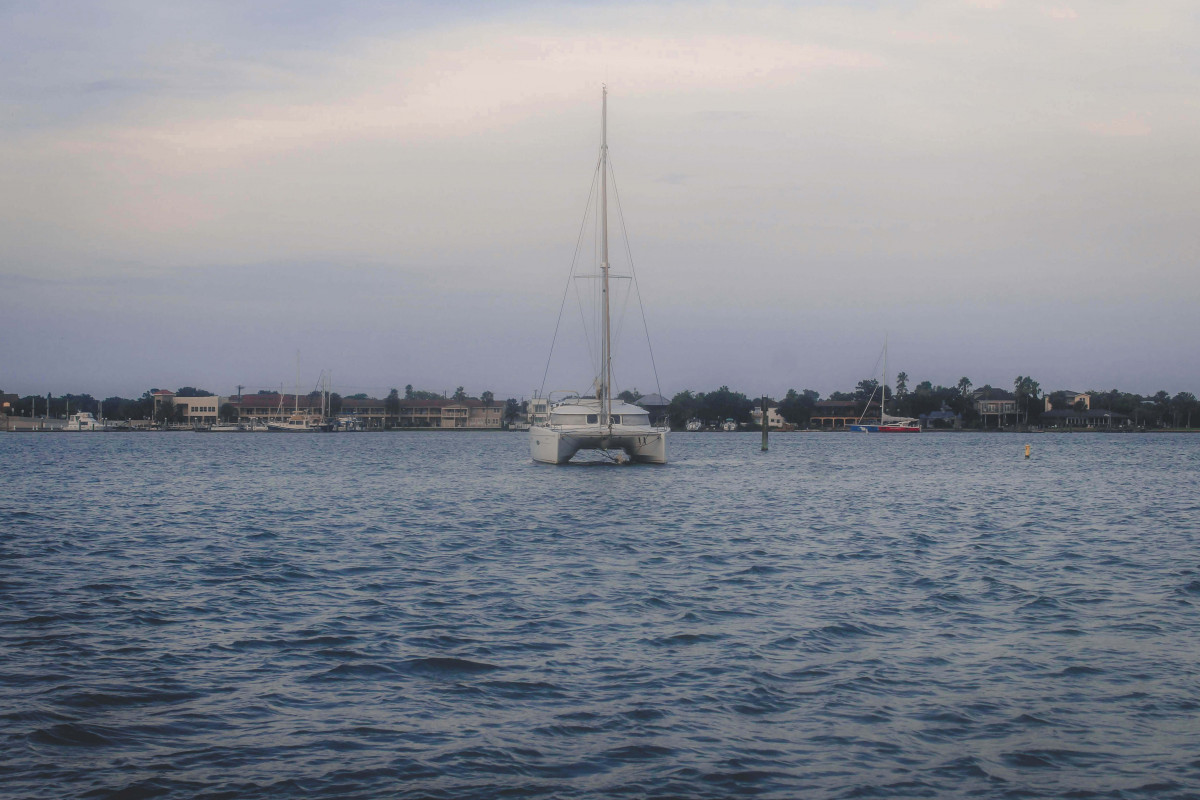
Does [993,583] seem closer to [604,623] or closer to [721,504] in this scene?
[604,623]

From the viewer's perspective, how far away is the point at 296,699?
379 inches

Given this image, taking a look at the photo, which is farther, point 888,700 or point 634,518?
point 634,518

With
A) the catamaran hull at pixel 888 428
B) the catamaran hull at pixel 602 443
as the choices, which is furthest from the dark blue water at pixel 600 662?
the catamaran hull at pixel 888 428

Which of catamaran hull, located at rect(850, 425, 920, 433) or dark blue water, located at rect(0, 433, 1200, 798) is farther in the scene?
catamaran hull, located at rect(850, 425, 920, 433)

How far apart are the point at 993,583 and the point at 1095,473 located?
149ft

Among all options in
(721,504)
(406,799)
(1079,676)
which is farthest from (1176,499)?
(406,799)

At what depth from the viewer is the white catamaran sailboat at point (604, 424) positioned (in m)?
48.9

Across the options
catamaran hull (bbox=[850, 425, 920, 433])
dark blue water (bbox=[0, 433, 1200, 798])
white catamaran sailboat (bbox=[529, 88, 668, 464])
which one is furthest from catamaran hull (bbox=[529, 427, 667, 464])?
catamaran hull (bbox=[850, 425, 920, 433])

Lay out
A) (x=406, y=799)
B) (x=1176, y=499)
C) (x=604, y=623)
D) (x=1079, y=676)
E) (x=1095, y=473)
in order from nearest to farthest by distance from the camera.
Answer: (x=406, y=799)
(x=1079, y=676)
(x=604, y=623)
(x=1176, y=499)
(x=1095, y=473)

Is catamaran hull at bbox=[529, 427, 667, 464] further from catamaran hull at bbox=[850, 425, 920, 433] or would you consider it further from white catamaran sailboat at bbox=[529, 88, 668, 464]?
catamaran hull at bbox=[850, 425, 920, 433]

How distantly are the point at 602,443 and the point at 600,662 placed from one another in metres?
38.2

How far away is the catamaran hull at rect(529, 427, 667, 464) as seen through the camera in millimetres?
48844

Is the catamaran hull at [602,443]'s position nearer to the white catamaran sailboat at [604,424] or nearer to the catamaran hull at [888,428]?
the white catamaran sailboat at [604,424]

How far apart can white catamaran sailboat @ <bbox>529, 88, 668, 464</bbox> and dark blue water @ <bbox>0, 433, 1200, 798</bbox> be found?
926 inches
